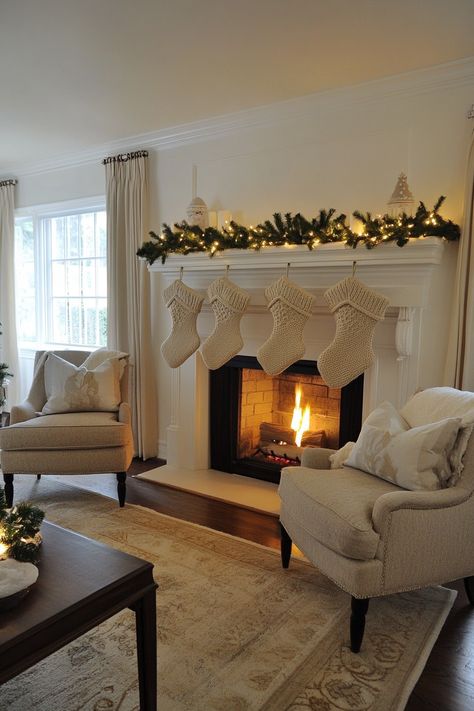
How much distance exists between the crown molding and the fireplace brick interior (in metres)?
1.67

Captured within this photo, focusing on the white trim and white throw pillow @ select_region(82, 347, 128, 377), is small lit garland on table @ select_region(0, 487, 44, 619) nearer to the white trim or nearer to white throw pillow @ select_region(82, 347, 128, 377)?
white throw pillow @ select_region(82, 347, 128, 377)

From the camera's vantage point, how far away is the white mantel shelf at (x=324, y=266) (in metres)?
2.65

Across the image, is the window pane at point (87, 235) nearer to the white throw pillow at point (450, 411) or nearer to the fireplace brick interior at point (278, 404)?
the fireplace brick interior at point (278, 404)

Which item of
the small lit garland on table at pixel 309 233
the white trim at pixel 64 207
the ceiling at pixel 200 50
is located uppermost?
the ceiling at pixel 200 50

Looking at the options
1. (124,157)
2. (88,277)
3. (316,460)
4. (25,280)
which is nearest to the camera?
(316,460)

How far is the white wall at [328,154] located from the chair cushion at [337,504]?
0.97 meters

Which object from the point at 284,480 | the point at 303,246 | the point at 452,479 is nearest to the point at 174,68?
the point at 303,246

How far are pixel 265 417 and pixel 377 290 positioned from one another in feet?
4.76

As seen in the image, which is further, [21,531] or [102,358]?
[102,358]

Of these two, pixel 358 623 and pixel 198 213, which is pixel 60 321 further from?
pixel 358 623

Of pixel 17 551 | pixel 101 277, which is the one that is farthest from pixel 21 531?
pixel 101 277

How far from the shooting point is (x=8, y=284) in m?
5.17

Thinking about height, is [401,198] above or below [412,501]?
above

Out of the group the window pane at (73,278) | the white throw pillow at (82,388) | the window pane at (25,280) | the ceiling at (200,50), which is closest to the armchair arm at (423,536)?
the ceiling at (200,50)
